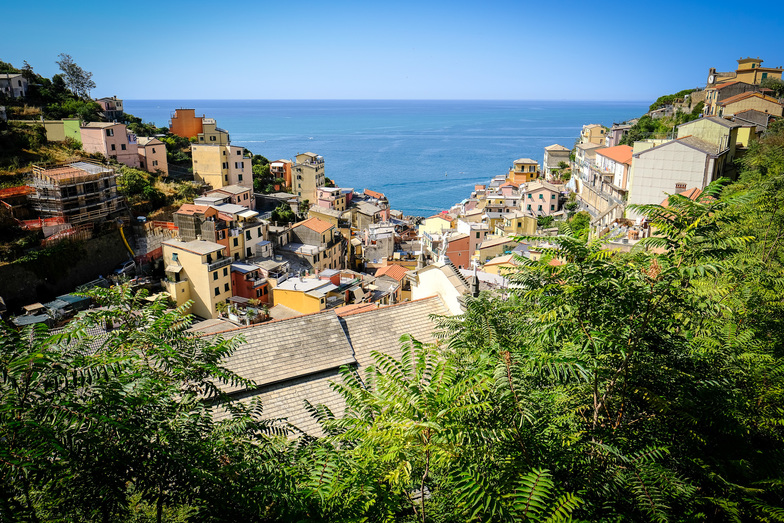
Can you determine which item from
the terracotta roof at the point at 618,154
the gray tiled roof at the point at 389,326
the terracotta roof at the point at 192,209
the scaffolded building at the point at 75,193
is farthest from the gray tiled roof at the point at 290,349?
the terracotta roof at the point at 618,154

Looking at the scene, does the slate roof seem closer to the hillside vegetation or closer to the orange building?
the hillside vegetation

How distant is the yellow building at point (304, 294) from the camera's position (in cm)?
2773

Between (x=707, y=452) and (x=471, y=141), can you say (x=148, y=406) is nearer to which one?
(x=707, y=452)

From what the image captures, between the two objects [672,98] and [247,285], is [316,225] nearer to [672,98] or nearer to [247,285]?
[247,285]

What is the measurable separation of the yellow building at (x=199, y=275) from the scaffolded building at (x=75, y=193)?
25.6 feet

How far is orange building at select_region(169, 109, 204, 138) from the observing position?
59938mm

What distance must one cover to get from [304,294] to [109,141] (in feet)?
95.9

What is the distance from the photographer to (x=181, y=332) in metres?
5.51

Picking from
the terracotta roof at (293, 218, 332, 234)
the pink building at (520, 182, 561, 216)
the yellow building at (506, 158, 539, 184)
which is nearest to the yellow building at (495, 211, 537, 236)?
the pink building at (520, 182, 561, 216)

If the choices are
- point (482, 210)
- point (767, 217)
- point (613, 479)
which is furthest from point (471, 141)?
point (613, 479)

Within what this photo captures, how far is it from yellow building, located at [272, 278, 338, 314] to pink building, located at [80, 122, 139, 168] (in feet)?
84.6

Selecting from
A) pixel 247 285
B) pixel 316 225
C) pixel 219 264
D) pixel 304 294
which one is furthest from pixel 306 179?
pixel 304 294

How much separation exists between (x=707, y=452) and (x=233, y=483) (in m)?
5.05

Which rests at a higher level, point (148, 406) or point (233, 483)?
point (148, 406)
